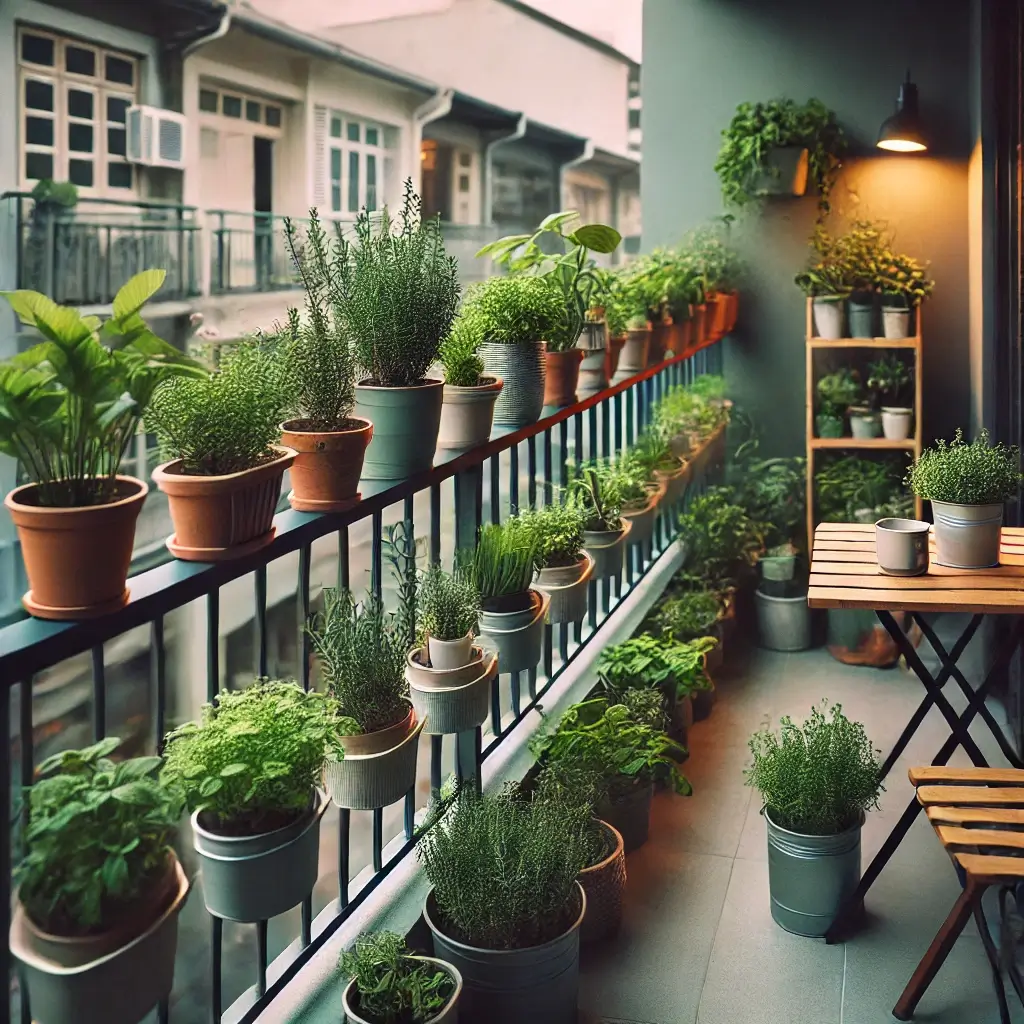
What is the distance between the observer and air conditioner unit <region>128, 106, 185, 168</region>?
7.98 m

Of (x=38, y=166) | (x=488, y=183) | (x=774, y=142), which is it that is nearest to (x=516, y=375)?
(x=774, y=142)

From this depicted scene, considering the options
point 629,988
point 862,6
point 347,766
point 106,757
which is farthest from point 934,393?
point 106,757

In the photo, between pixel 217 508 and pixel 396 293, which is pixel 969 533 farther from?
pixel 217 508

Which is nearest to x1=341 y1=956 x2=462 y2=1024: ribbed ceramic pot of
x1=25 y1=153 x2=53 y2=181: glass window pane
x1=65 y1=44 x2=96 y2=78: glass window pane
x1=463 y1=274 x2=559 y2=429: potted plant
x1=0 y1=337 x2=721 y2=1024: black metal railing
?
x1=0 y1=337 x2=721 y2=1024: black metal railing

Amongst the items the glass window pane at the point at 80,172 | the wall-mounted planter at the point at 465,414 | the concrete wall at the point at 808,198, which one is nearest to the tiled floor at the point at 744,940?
the wall-mounted planter at the point at 465,414

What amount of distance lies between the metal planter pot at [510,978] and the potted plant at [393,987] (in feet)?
0.26

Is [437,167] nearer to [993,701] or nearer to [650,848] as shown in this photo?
[993,701]

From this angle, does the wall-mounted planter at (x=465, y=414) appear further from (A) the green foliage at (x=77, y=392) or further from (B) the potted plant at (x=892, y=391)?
(B) the potted plant at (x=892, y=391)

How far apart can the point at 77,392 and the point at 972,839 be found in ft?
5.39

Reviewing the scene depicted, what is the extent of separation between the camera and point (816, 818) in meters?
2.38

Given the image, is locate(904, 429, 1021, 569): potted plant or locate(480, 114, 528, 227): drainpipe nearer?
locate(904, 429, 1021, 569): potted plant

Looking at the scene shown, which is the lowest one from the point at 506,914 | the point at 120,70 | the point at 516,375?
the point at 506,914

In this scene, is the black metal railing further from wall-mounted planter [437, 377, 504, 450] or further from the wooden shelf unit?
the wooden shelf unit

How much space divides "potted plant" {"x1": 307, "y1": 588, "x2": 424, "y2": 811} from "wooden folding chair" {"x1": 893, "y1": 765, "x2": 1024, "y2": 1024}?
0.98 metres
